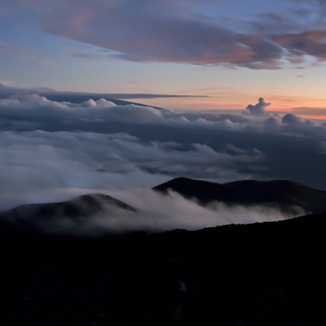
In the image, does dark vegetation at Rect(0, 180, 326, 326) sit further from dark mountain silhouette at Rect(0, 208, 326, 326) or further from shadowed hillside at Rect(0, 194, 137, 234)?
shadowed hillside at Rect(0, 194, 137, 234)

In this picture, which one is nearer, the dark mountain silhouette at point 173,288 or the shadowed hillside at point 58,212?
the dark mountain silhouette at point 173,288

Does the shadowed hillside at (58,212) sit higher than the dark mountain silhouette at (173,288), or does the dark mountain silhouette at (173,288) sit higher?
the dark mountain silhouette at (173,288)

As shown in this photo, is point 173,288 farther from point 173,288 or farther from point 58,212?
point 58,212

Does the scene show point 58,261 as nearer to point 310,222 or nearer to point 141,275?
point 141,275

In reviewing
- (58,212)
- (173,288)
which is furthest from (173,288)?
(58,212)

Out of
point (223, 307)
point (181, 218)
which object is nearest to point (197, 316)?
point (223, 307)

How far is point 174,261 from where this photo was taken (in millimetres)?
22172

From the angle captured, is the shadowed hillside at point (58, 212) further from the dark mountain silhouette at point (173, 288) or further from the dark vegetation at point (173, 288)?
the dark vegetation at point (173, 288)

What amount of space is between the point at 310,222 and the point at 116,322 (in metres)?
28.1

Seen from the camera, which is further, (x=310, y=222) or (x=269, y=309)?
(x=310, y=222)

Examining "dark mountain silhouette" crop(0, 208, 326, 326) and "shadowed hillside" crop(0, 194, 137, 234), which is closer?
"dark mountain silhouette" crop(0, 208, 326, 326)

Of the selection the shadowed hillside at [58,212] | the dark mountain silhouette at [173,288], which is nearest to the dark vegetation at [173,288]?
the dark mountain silhouette at [173,288]

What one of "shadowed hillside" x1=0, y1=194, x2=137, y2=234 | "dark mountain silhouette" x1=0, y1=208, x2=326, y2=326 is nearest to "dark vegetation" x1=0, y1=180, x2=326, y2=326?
"dark mountain silhouette" x1=0, y1=208, x2=326, y2=326

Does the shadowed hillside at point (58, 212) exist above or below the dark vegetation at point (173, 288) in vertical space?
below
